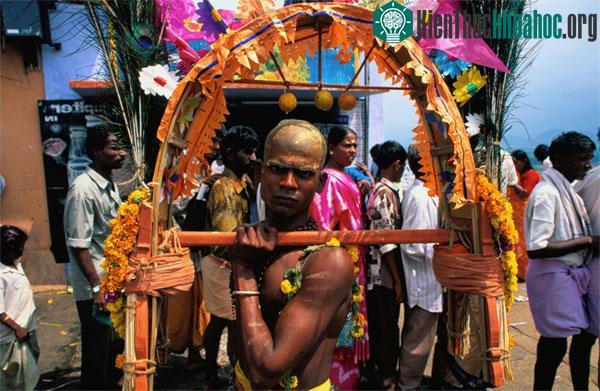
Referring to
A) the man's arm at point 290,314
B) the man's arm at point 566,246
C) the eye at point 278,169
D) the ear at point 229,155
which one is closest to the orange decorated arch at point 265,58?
the eye at point 278,169

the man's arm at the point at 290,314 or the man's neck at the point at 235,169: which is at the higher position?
the man's neck at the point at 235,169

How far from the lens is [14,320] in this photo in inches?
128

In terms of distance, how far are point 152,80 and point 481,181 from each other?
1.56 metres

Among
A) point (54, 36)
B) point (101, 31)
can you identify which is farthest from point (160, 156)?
point (54, 36)

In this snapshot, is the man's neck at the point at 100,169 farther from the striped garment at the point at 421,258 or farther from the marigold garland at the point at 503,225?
the marigold garland at the point at 503,225

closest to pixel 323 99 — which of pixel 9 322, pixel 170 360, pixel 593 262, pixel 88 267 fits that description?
pixel 88 267

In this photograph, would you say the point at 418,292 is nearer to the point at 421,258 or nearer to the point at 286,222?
the point at 421,258

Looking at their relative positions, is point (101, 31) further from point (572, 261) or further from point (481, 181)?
point (572, 261)

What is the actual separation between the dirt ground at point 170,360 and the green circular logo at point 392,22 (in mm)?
3136

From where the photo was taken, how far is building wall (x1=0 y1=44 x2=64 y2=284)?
6621 mm

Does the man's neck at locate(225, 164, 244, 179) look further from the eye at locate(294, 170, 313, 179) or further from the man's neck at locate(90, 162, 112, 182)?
the eye at locate(294, 170, 313, 179)

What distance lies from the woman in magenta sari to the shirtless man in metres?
1.51

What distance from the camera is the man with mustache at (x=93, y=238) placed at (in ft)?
11.0

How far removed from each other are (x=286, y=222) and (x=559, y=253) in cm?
237
